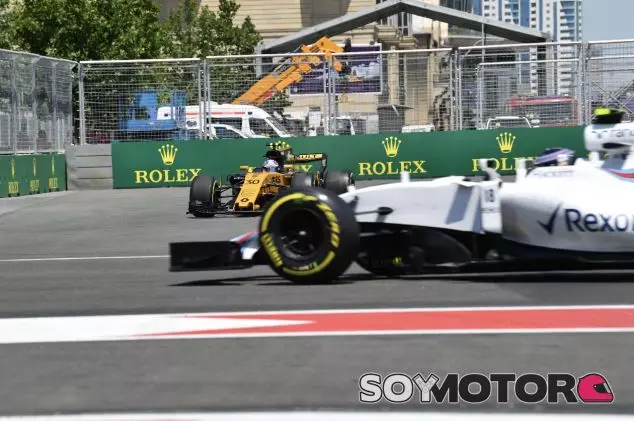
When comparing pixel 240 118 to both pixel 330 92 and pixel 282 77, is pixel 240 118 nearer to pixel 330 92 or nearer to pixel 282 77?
pixel 282 77

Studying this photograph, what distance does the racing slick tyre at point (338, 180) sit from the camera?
17.7 meters

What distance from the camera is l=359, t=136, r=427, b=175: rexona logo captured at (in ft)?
80.6

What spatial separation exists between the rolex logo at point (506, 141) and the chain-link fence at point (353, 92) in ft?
1.78

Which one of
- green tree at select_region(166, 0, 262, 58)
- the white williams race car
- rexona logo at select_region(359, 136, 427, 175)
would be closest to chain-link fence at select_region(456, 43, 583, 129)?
rexona logo at select_region(359, 136, 427, 175)

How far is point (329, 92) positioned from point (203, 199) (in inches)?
333

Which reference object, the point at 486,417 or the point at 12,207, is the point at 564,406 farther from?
the point at 12,207

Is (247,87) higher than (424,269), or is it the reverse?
(247,87)

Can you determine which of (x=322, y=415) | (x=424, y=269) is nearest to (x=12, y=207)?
(x=424, y=269)

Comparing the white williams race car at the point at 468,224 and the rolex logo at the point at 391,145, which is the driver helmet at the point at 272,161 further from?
the white williams race car at the point at 468,224

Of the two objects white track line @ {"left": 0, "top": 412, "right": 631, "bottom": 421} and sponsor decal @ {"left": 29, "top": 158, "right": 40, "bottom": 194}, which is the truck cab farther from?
white track line @ {"left": 0, "top": 412, "right": 631, "bottom": 421}

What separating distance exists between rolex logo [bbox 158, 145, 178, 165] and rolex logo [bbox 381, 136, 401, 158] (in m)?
4.63

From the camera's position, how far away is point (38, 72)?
81.7 ft

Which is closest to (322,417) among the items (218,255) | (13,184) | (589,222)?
(589,222)

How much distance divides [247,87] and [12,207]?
7.54 m
